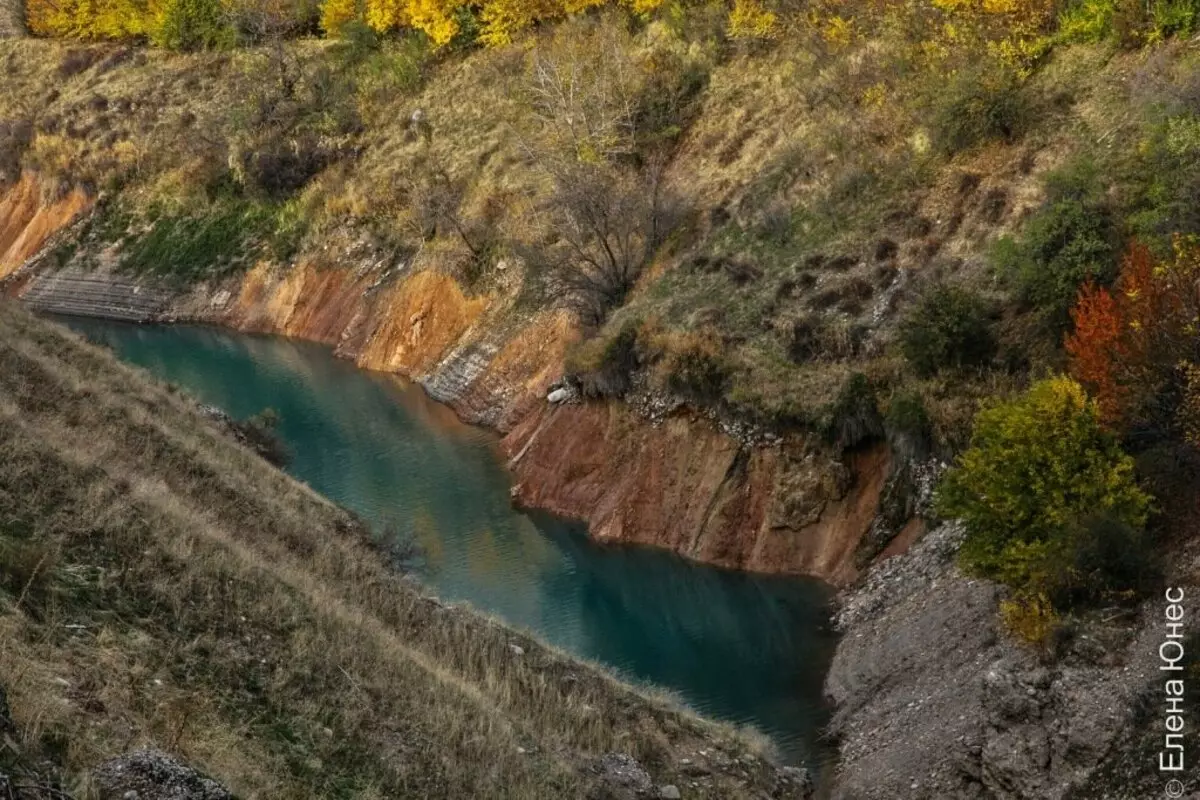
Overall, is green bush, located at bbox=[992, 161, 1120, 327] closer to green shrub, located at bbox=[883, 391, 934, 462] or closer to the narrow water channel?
green shrub, located at bbox=[883, 391, 934, 462]

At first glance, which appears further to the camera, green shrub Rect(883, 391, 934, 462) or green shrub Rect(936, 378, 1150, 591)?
green shrub Rect(883, 391, 934, 462)

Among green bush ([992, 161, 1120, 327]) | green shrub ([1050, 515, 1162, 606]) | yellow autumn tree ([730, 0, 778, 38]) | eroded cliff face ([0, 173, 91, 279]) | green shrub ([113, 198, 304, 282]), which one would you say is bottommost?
eroded cliff face ([0, 173, 91, 279])

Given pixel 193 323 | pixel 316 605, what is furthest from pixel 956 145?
pixel 193 323

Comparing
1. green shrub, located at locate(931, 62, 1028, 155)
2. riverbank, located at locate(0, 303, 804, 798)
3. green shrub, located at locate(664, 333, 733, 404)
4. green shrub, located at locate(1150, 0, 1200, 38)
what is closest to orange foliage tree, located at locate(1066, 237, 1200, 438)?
riverbank, located at locate(0, 303, 804, 798)

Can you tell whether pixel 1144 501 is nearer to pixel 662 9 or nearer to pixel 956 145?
pixel 956 145

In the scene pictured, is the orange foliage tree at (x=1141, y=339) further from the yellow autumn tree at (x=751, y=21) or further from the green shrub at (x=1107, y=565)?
the yellow autumn tree at (x=751, y=21)

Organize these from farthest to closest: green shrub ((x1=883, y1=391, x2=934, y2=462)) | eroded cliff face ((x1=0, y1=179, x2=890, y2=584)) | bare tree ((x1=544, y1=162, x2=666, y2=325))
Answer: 1. bare tree ((x1=544, y1=162, x2=666, y2=325))
2. eroded cliff face ((x1=0, y1=179, x2=890, y2=584))
3. green shrub ((x1=883, y1=391, x2=934, y2=462))

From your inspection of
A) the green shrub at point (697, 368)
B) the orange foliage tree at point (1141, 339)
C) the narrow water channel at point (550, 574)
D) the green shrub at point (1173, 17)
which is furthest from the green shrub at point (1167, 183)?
the green shrub at point (697, 368)
